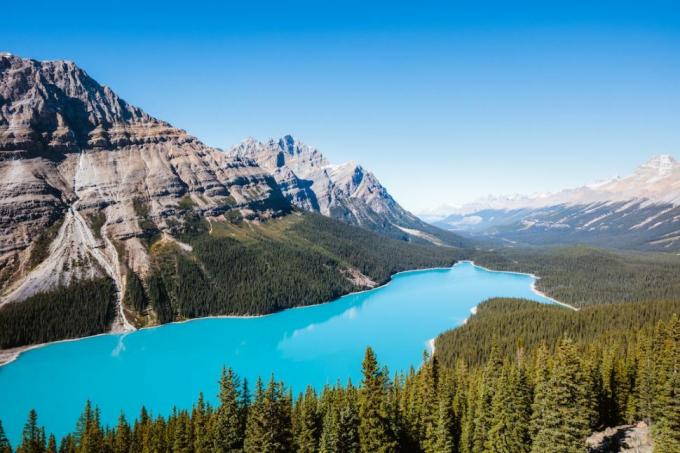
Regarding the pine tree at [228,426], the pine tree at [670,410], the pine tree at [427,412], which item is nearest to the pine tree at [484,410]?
the pine tree at [427,412]

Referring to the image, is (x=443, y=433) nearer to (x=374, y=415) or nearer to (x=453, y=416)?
(x=453, y=416)

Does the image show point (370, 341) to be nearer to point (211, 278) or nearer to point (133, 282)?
point (211, 278)

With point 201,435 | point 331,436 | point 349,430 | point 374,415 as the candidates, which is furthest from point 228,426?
point 374,415

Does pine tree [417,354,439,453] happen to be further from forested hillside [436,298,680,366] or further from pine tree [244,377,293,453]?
forested hillside [436,298,680,366]

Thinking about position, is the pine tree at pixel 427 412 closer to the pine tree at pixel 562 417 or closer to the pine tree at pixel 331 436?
the pine tree at pixel 331 436

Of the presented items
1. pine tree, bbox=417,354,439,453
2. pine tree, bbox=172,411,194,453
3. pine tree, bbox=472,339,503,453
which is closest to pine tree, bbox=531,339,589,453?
pine tree, bbox=472,339,503,453
